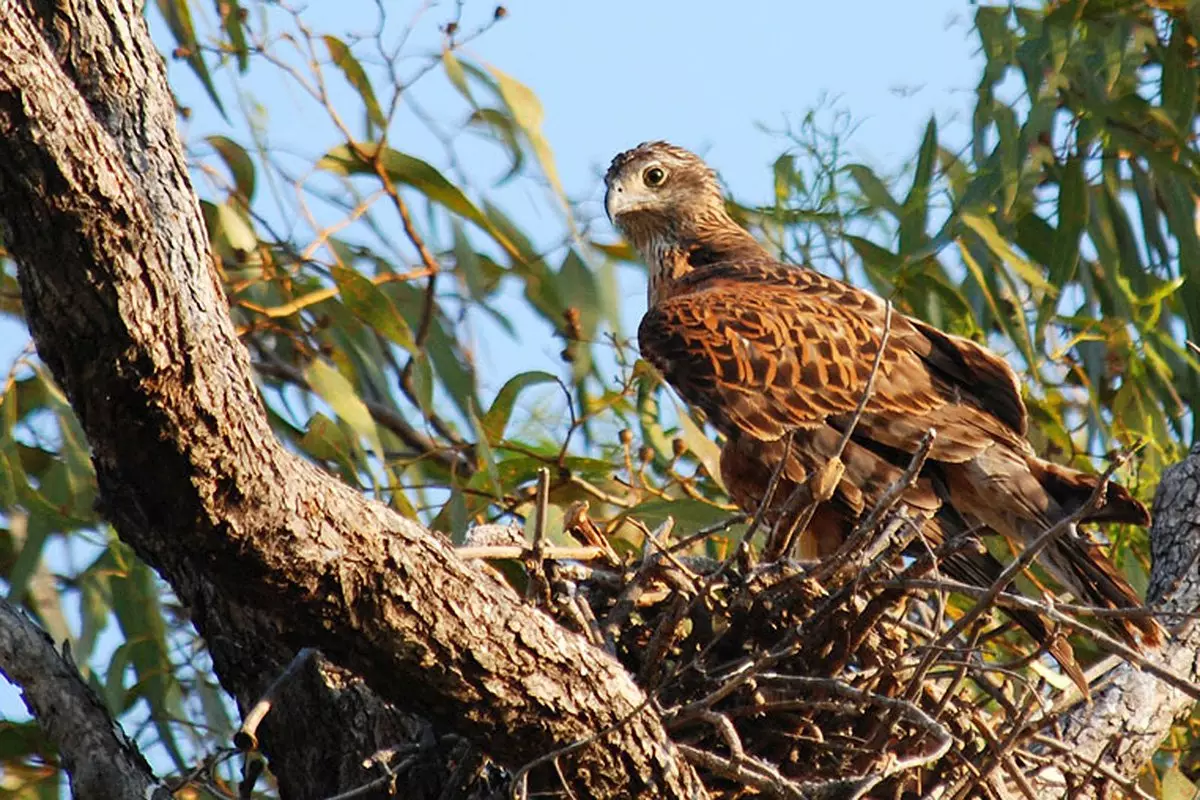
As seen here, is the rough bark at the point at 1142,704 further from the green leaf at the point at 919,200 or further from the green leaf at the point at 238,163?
the green leaf at the point at 238,163

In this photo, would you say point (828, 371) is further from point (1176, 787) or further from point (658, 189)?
point (658, 189)

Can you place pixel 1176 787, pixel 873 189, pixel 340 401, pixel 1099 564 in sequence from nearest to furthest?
pixel 1099 564 → pixel 1176 787 → pixel 340 401 → pixel 873 189

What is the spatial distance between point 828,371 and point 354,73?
5.79 ft

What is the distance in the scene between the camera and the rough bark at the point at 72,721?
9.66 ft

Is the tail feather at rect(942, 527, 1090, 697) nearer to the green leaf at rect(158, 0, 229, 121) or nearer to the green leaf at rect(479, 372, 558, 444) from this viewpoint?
the green leaf at rect(479, 372, 558, 444)

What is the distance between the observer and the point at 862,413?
4348 mm

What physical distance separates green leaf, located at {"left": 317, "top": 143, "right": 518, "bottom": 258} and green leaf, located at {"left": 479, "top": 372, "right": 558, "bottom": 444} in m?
0.84

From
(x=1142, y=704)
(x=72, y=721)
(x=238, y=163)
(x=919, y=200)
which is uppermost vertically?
(x=238, y=163)

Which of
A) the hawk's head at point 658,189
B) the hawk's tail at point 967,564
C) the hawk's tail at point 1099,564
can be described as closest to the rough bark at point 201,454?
the hawk's tail at point 967,564

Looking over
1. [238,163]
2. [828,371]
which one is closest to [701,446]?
[828,371]

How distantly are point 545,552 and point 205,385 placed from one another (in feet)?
3.48

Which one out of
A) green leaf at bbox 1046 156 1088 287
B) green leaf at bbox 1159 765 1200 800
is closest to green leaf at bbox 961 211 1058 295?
green leaf at bbox 1046 156 1088 287

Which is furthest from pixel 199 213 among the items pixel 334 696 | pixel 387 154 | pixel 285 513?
pixel 387 154

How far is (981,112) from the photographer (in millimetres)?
5191
